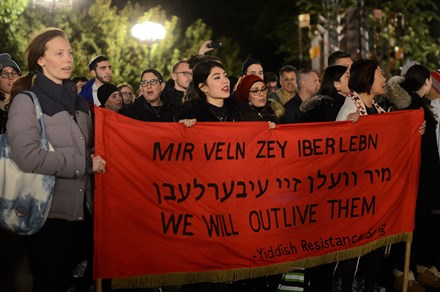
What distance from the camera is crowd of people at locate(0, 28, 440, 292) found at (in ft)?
16.8

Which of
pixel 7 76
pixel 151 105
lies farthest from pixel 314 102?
pixel 7 76

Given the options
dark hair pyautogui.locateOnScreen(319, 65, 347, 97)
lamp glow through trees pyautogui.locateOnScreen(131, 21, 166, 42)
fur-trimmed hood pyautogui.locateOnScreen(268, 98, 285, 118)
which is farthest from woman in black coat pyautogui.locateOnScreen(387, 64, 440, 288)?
lamp glow through trees pyautogui.locateOnScreen(131, 21, 166, 42)

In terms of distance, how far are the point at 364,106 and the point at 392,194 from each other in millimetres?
764

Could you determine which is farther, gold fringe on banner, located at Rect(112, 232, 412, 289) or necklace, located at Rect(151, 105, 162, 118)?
necklace, located at Rect(151, 105, 162, 118)

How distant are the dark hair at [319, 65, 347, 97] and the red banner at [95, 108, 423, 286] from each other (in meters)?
0.68

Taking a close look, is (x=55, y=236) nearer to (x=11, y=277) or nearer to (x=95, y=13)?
(x=11, y=277)

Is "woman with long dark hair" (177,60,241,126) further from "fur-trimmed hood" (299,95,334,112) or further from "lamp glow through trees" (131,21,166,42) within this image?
"lamp glow through trees" (131,21,166,42)

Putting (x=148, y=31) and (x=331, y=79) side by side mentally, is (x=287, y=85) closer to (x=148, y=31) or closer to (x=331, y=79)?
(x=331, y=79)

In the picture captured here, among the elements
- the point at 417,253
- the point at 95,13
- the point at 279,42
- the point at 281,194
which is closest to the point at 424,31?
the point at 279,42

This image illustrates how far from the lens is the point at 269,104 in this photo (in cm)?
734

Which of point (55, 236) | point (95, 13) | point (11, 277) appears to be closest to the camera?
point (55, 236)

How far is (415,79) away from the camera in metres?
8.10

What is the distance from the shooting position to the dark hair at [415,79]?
26.6ft

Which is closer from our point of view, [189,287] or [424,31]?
[189,287]
